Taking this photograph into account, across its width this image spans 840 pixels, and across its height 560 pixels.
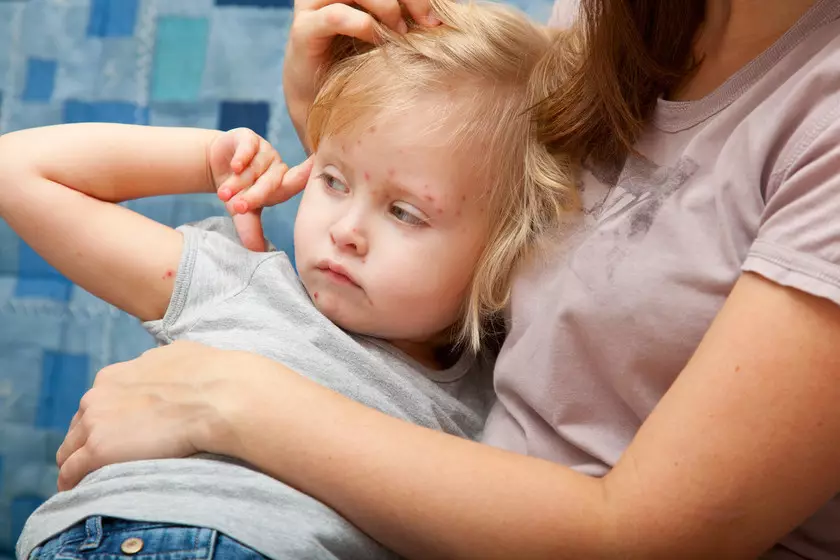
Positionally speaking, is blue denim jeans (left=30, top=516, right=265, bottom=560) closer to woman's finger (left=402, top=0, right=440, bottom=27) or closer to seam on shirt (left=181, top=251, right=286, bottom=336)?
seam on shirt (left=181, top=251, right=286, bottom=336)

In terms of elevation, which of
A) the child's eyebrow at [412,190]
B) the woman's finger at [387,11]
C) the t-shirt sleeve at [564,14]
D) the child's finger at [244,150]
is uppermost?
the t-shirt sleeve at [564,14]

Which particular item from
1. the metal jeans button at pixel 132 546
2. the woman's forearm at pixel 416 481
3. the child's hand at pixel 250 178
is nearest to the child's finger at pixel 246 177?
the child's hand at pixel 250 178

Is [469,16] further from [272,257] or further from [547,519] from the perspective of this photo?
[547,519]

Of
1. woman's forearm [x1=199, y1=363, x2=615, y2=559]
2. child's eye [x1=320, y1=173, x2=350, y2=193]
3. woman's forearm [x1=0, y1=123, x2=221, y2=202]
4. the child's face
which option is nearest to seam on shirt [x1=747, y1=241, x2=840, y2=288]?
woman's forearm [x1=199, y1=363, x2=615, y2=559]

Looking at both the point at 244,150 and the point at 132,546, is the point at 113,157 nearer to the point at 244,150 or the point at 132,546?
the point at 244,150

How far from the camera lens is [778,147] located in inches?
28.7

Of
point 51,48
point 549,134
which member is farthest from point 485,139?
point 51,48

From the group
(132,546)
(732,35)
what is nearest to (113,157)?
(132,546)

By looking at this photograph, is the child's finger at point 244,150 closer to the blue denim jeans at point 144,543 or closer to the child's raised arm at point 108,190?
the child's raised arm at point 108,190

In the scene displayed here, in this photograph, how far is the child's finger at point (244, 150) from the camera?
43.4 inches

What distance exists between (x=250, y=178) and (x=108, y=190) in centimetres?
18

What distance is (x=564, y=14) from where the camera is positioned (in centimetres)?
120

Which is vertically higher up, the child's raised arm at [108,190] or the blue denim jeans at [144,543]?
the child's raised arm at [108,190]

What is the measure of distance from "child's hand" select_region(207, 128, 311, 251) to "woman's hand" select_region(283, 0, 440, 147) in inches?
4.0
